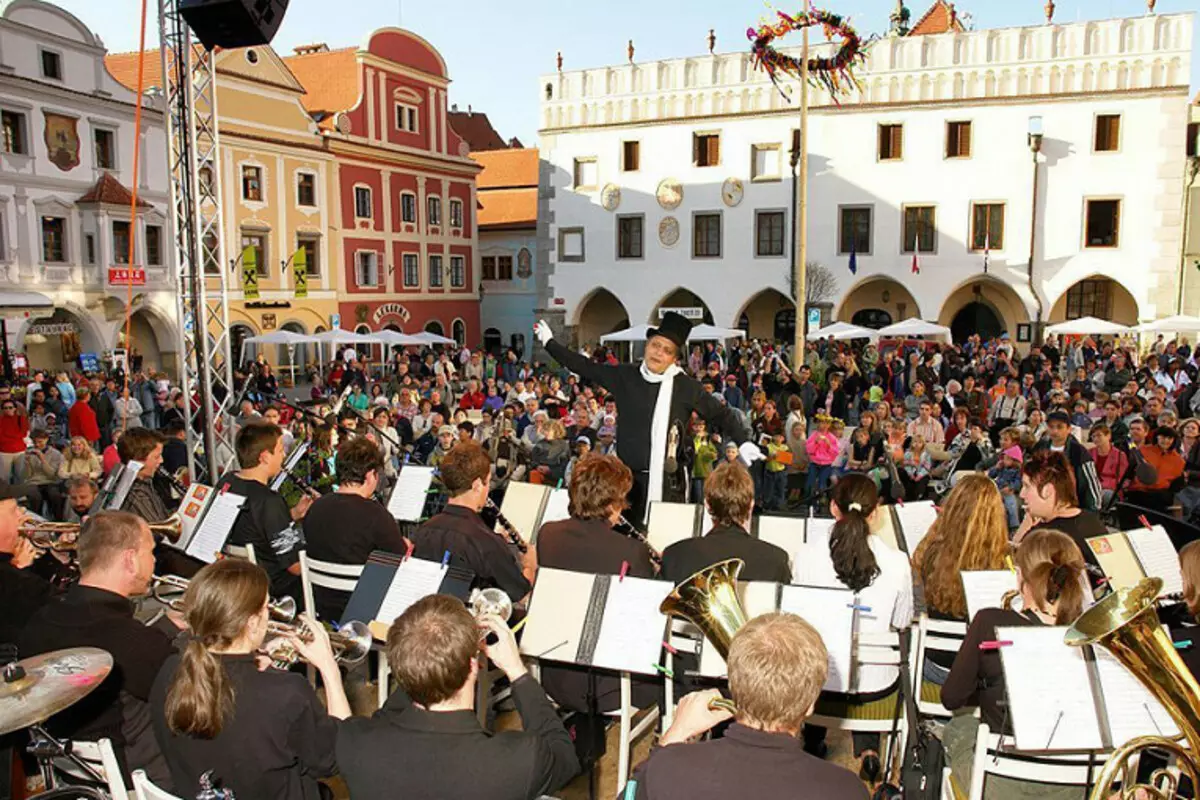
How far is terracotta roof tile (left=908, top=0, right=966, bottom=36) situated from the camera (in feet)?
99.1

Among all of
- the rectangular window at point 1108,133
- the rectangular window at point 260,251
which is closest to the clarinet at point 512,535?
the rectangular window at point 260,251

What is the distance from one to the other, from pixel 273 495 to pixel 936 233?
25.0m

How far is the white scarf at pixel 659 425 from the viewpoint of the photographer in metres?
5.57

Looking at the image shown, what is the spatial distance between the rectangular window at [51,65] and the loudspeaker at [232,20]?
1873 centimetres

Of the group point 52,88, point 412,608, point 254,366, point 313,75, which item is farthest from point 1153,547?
point 313,75

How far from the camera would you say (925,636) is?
3902 millimetres

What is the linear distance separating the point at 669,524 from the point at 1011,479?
5204 millimetres

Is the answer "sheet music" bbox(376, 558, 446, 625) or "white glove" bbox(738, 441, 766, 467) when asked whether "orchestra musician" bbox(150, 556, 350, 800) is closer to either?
"sheet music" bbox(376, 558, 446, 625)

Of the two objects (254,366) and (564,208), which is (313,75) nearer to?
(564,208)

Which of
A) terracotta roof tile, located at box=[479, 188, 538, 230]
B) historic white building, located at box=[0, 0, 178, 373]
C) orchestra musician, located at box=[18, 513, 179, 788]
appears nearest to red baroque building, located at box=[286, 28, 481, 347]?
terracotta roof tile, located at box=[479, 188, 538, 230]

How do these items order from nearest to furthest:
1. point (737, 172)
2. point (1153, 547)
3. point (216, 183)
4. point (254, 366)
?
point (1153, 547), point (216, 183), point (254, 366), point (737, 172)

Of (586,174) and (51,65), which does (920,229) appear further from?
(51,65)

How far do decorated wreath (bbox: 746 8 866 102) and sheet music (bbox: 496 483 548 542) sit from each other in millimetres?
15519

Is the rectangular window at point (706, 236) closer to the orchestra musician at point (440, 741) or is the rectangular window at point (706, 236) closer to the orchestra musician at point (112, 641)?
the orchestra musician at point (112, 641)
